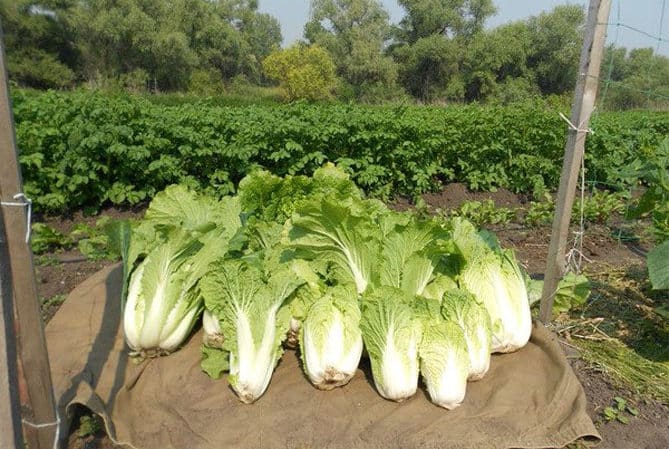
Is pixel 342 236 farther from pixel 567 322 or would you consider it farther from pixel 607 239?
pixel 607 239

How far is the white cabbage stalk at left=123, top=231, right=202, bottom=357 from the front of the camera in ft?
11.4

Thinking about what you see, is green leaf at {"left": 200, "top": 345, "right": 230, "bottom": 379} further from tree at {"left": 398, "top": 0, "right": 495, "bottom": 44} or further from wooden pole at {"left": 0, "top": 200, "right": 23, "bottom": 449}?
tree at {"left": 398, "top": 0, "right": 495, "bottom": 44}

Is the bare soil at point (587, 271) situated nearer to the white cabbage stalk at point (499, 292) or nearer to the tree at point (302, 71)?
the white cabbage stalk at point (499, 292)

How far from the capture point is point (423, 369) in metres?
3.12

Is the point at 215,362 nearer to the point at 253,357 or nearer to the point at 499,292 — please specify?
the point at 253,357

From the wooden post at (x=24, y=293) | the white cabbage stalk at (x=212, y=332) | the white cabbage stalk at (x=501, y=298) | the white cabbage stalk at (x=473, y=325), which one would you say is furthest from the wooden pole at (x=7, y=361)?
the white cabbage stalk at (x=501, y=298)

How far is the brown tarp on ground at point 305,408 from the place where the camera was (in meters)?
2.90

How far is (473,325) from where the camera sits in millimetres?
3262

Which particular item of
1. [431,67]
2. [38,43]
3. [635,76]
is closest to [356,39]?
[431,67]

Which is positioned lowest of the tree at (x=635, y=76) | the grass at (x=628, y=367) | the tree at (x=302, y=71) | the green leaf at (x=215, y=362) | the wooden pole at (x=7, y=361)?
the grass at (x=628, y=367)

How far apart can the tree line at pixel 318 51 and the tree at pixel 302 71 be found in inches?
3.6

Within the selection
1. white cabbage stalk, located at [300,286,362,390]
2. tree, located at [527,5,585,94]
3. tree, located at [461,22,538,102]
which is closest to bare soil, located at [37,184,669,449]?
white cabbage stalk, located at [300,286,362,390]

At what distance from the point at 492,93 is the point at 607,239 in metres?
43.1

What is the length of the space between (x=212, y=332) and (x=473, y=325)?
1.76 metres
